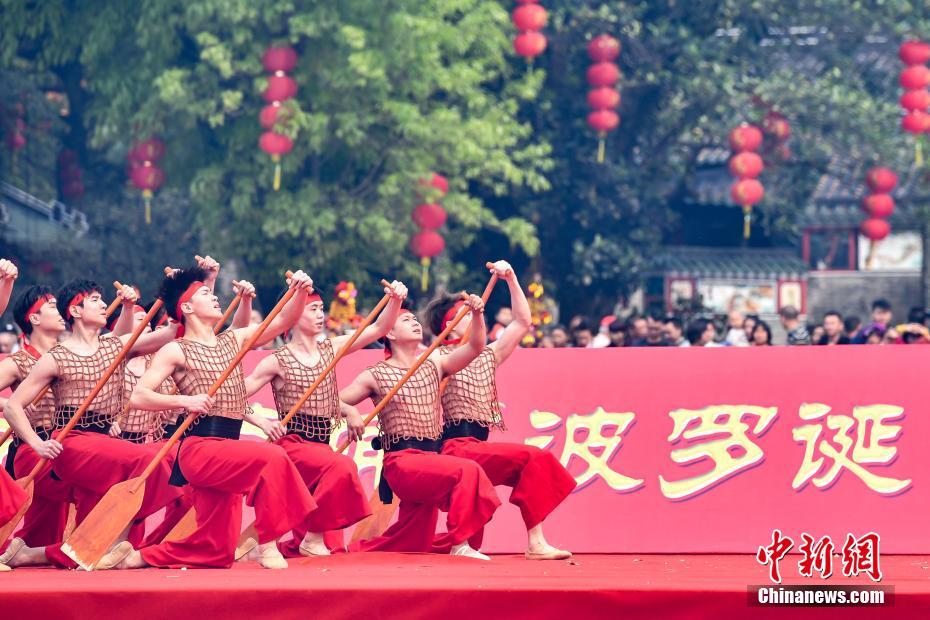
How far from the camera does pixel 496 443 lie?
8.12m

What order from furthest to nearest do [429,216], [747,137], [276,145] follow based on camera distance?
[747,137], [429,216], [276,145]

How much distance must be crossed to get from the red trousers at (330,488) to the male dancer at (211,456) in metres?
0.25

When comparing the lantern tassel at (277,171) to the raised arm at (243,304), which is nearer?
the raised arm at (243,304)

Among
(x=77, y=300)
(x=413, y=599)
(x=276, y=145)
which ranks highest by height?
(x=276, y=145)

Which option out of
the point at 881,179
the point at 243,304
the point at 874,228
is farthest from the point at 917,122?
the point at 243,304

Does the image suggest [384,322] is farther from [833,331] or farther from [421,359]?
[833,331]

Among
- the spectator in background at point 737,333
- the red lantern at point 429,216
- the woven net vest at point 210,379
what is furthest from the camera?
the red lantern at point 429,216

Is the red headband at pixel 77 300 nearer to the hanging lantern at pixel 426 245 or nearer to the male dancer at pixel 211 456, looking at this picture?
the male dancer at pixel 211 456

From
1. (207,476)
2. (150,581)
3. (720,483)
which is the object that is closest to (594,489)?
(720,483)

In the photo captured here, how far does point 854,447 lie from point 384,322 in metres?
2.51

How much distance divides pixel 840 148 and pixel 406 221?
562 cm

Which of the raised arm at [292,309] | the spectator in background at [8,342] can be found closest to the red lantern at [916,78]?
the spectator in background at [8,342]

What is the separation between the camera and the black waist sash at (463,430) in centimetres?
828

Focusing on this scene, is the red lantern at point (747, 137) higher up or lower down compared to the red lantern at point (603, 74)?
lower down
